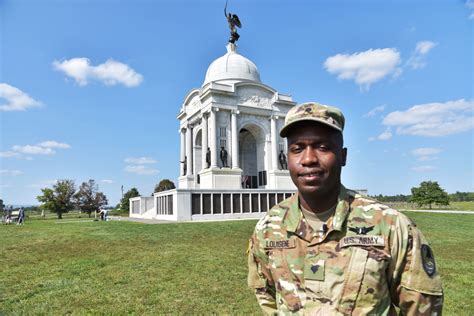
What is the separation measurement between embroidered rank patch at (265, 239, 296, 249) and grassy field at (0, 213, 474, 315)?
3376 millimetres

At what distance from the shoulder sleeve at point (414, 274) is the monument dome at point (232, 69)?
35.5 m

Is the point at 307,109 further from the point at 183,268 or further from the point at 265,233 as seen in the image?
the point at 183,268

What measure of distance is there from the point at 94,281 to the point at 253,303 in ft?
Answer: 11.7

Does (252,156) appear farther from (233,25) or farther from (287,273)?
(287,273)

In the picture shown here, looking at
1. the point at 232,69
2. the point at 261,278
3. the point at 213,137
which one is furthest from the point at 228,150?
the point at 261,278

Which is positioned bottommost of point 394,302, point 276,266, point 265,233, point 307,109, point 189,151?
point 394,302

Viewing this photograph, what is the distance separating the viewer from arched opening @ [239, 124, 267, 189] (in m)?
36.1

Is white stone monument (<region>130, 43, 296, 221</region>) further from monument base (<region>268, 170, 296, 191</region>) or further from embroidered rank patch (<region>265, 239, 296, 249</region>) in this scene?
embroidered rank patch (<region>265, 239, 296, 249</region>)

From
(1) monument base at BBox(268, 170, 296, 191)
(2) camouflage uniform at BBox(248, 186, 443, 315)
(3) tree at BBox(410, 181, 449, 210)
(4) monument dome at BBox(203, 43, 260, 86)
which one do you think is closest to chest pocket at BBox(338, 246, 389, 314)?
(2) camouflage uniform at BBox(248, 186, 443, 315)

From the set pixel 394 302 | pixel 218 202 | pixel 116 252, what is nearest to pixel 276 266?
pixel 394 302

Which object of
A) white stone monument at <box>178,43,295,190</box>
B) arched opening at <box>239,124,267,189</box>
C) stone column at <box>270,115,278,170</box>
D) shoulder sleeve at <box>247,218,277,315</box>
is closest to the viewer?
shoulder sleeve at <box>247,218,277,315</box>

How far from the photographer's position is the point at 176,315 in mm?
4875

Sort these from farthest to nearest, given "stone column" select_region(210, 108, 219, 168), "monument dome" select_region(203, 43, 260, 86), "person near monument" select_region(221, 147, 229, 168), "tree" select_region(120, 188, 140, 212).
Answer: "tree" select_region(120, 188, 140, 212)
"monument dome" select_region(203, 43, 260, 86)
"person near monument" select_region(221, 147, 229, 168)
"stone column" select_region(210, 108, 219, 168)

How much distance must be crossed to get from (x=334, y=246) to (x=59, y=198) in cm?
5236
